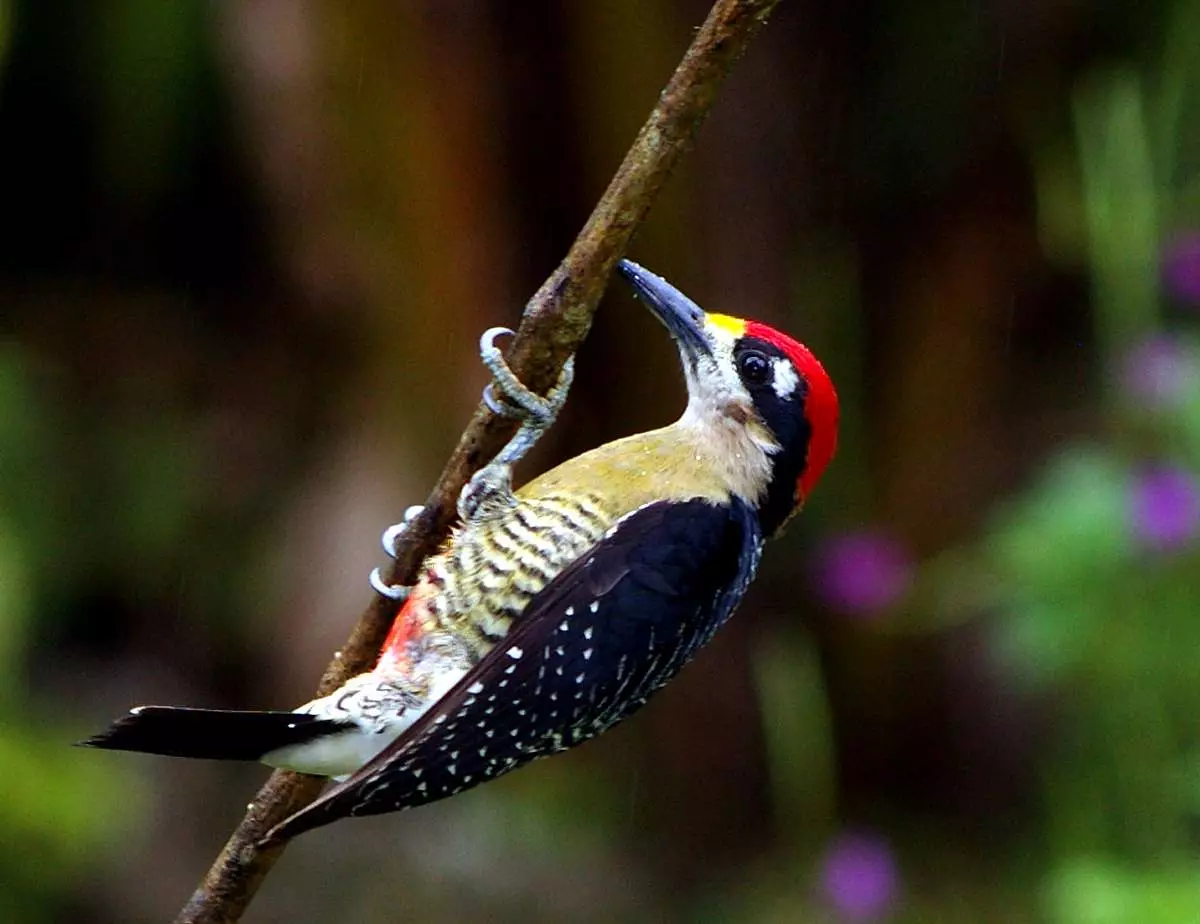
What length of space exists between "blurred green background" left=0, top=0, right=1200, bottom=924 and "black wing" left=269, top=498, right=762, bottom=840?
1.41m

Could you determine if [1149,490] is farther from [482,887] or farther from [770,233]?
[482,887]

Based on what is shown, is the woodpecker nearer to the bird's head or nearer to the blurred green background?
the bird's head

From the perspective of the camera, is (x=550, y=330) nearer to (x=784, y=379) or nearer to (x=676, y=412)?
(x=784, y=379)

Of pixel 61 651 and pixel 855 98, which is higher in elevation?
pixel 855 98

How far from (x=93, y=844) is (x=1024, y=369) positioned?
387 centimetres

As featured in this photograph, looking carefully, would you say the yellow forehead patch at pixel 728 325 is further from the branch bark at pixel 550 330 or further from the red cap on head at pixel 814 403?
the branch bark at pixel 550 330

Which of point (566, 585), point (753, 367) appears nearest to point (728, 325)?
point (753, 367)

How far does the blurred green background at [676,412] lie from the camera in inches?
211

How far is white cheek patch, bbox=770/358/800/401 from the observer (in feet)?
10.9

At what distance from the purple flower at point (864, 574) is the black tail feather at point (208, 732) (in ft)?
7.31

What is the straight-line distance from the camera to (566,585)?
3.13m

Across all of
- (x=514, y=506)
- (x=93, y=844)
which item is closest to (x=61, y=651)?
(x=93, y=844)

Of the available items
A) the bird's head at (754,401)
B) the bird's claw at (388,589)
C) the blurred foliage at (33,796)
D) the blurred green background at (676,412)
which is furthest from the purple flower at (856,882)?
the blurred foliage at (33,796)

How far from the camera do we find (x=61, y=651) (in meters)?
7.17
